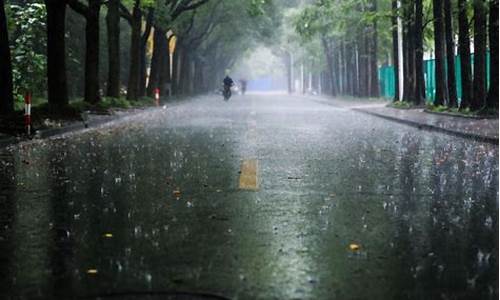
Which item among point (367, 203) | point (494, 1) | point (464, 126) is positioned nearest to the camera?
point (367, 203)

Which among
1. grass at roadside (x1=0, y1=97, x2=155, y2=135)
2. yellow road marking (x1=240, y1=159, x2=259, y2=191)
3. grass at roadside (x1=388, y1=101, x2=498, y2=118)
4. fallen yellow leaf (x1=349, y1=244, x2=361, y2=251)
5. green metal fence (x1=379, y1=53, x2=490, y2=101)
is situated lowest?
fallen yellow leaf (x1=349, y1=244, x2=361, y2=251)

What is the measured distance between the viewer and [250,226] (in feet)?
22.3

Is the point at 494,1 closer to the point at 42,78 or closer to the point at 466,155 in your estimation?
the point at 466,155

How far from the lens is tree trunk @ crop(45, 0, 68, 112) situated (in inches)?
919

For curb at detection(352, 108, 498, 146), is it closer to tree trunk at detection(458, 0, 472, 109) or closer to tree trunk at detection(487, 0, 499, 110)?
tree trunk at detection(458, 0, 472, 109)

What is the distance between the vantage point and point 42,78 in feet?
118

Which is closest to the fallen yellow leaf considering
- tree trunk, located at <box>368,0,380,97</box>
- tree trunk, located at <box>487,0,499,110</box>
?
tree trunk, located at <box>487,0,499,110</box>

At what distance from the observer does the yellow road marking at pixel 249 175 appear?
31.2 feet

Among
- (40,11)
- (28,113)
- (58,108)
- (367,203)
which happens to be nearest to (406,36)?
(40,11)

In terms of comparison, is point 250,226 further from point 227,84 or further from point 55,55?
point 227,84

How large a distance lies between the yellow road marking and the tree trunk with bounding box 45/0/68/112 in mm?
11996

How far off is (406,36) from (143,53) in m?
14.7

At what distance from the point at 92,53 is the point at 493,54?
14124 millimetres

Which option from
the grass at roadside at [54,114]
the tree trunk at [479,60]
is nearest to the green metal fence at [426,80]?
the tree trunk at [479,60]
